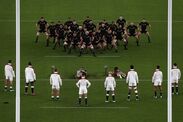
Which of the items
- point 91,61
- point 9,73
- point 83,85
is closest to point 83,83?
point 83,85

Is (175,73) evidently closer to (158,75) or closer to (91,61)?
(158,75)

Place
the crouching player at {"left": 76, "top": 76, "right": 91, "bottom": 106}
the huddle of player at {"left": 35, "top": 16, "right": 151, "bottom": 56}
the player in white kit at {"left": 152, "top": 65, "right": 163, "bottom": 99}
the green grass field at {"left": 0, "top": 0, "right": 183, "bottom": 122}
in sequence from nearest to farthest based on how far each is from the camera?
the crouching player at {"left": 76, "top": 76, "right": 91, "bottom": 106} < the green grass field at {"left": 0, "top": 0, "right": 183, "bottom": 122} < the player in white kit at {"left": 152, "top": 65, "right": 163, "bottom": 99} < the huddle of player at {"left": 35, "top": 16, "right": 151, "bottom": 56}

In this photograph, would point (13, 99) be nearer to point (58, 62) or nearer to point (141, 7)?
point (58, 62)

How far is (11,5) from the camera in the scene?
96.5 ft

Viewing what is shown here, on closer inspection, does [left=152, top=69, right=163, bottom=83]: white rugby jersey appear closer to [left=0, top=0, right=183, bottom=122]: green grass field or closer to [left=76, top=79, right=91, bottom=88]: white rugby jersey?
[left=0, top=0, right=183, bottom=122]: green grass field

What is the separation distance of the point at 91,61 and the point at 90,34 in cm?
73

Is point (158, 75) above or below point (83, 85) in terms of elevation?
above

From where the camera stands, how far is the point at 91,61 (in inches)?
874

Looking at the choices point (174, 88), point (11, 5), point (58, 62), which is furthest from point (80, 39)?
point (11, 5)

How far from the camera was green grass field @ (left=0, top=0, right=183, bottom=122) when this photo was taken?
57.5 feet

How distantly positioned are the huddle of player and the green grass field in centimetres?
29

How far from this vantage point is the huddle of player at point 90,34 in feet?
73.5

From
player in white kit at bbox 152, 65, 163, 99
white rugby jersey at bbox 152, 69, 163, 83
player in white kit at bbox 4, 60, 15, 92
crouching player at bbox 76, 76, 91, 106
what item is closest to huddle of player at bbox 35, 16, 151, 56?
player in white kit at bbox 4, 60, 15, 92

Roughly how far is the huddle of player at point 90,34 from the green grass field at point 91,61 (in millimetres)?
287
